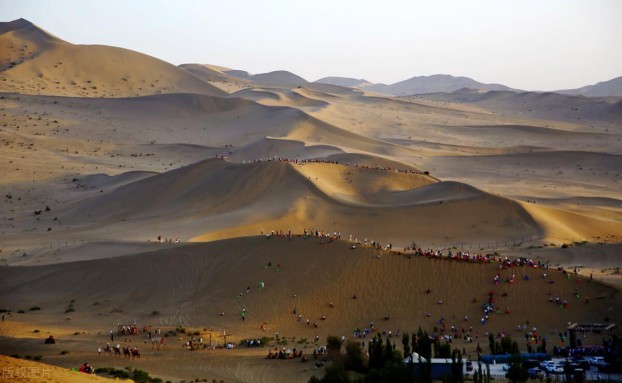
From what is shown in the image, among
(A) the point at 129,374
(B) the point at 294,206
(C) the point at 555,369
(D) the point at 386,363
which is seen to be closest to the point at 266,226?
(B) the point at 294,206

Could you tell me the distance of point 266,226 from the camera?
1753 inches

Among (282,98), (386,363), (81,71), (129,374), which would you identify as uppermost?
(81,71)

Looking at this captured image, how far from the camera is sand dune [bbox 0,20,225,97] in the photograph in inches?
4272

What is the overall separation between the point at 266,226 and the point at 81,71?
8033 cm

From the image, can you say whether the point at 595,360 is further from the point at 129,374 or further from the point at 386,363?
the point at 129,374

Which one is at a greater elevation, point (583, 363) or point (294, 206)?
point (294, 206)

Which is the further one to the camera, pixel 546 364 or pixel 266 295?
pixel 266 295

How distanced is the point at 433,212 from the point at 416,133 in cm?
5323

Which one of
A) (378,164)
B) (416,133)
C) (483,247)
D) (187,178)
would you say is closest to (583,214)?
(483,247)

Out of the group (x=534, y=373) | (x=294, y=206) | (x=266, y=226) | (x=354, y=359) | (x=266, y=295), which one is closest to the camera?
(x=534, y=373)

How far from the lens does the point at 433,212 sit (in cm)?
4725

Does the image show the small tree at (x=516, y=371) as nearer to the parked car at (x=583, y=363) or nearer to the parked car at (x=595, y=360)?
the parked car at (x=583, y=363)

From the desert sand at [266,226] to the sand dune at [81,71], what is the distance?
7357 mm

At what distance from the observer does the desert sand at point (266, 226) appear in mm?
29422
